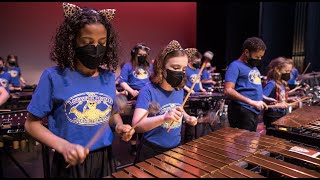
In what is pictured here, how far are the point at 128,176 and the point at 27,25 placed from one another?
8363 millimetres

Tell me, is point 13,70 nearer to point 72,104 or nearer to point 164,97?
point 164,97

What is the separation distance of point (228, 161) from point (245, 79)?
2158 millimetres

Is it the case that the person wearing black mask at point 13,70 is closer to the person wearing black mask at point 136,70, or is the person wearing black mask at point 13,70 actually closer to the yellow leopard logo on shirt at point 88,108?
the person wearing black mask at point 136,70

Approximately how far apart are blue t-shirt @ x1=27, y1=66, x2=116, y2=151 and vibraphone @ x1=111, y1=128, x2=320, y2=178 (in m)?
0.35

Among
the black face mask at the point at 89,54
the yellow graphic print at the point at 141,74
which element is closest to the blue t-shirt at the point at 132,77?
the yellow graphic print at the point at 141,74

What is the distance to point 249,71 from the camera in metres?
3.72

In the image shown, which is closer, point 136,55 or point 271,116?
point 271,116

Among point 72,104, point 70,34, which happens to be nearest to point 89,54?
point 70,34

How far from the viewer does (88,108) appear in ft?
5.64

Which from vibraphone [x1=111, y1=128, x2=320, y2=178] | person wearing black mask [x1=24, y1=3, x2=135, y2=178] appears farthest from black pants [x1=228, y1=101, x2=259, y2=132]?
person wearing black mask [x1=24, y1=3, x2=135, y2=178]

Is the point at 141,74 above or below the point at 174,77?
below

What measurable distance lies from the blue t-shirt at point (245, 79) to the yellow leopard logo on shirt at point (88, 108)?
7.64 feet

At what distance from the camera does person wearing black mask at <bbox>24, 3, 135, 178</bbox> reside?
64.4 inches

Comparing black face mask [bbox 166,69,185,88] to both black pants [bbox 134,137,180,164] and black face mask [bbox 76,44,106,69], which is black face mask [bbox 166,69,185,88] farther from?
black face mask [bbox 76,44,106,69]
